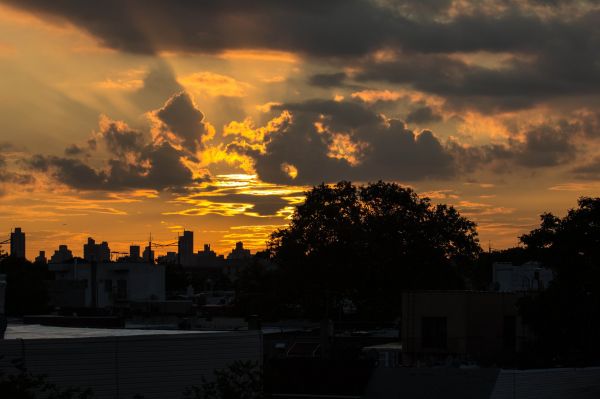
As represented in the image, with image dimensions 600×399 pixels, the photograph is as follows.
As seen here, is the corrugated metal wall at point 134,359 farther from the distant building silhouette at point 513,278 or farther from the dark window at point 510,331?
the distant building silhouette at point 513,278

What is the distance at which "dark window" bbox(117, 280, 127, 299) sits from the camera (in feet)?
441

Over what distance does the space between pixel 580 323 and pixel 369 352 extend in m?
17.5

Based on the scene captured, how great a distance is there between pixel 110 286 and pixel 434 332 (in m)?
81.3

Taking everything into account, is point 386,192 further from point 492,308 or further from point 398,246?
point 492,308

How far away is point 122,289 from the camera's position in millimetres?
135125

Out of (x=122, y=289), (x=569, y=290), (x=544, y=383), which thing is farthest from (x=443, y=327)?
(x=122, y=289)

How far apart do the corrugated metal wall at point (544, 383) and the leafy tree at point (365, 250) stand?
4170 cm

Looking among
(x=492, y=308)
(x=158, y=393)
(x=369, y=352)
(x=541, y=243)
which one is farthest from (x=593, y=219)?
(x=158, y=393)

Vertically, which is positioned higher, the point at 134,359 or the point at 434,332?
the point at 134,359

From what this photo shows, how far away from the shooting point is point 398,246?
302ft

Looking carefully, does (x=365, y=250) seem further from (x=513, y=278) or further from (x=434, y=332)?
(x=434, y=332)

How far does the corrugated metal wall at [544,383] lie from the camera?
47.6 m

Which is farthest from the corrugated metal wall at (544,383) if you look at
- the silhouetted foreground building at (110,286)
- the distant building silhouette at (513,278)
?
the silhouetted foreground building at (110,286)

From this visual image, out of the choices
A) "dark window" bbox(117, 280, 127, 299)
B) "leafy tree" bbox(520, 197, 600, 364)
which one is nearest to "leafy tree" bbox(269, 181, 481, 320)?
"leafy tree" bbox(520, 197, 600, 364)
